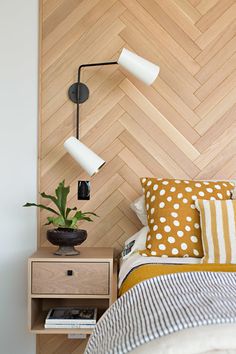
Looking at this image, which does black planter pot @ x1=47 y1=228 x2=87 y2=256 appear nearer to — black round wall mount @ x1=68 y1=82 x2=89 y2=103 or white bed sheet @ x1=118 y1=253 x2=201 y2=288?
white bed sheet @ x1=118 y1=253 x2=201 y2=288

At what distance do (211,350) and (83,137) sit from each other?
71.2 inches

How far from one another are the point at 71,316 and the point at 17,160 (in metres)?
0.91

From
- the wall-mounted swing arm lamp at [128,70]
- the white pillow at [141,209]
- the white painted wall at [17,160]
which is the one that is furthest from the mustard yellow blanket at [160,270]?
the white painted wall at [17,160]

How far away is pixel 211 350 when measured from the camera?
101 cm

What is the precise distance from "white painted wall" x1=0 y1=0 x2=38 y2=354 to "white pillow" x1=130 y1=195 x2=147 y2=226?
578 millimetres

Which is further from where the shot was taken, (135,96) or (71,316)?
(135,96)

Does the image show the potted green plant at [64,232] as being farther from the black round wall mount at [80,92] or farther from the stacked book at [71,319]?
the black round wall mount at [80,92]

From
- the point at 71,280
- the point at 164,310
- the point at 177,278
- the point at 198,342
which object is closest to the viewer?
the point at 198,342

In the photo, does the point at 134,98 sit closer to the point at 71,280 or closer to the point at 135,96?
the point at 135,96

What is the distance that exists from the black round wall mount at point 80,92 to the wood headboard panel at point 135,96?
3 centimetres

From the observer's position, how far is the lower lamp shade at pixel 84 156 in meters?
2.42

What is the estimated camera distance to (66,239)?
7.55 ft

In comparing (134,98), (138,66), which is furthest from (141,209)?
(138,66)

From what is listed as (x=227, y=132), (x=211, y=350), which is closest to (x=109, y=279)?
(x=227, y=132)
